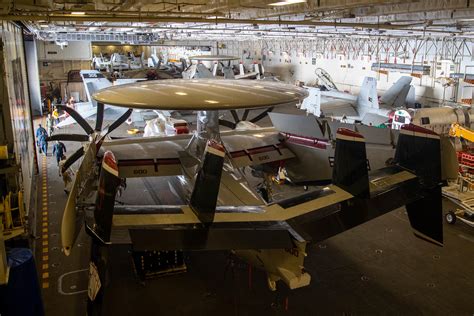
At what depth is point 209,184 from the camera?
6.08 meters

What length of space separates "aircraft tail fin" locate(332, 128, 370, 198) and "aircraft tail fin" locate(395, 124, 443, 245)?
1.64 m

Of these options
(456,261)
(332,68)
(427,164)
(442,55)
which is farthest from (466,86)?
(427,164)

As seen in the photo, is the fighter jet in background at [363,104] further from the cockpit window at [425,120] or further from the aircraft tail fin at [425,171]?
the aircraft tail fin at [425,171]

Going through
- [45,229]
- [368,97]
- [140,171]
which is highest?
[368,97]

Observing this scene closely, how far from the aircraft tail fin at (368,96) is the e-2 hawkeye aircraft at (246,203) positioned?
17076mm

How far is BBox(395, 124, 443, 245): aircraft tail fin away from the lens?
766cm

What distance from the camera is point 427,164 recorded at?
7770 mm

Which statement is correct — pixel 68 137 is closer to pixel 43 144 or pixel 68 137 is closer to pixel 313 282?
pixel 43 144

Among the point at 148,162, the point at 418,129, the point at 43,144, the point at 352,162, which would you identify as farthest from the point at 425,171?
the point at 43,144

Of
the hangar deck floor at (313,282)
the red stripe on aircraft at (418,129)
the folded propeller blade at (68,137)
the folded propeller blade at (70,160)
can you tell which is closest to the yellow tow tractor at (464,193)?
the hangar deck floor at (313,282)

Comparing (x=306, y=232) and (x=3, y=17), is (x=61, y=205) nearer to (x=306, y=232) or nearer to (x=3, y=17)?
(x=3, y=17)

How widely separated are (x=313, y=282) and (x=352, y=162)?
329 centimetres

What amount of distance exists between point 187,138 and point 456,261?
8034 mm

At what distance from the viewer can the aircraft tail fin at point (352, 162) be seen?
22.6ft
